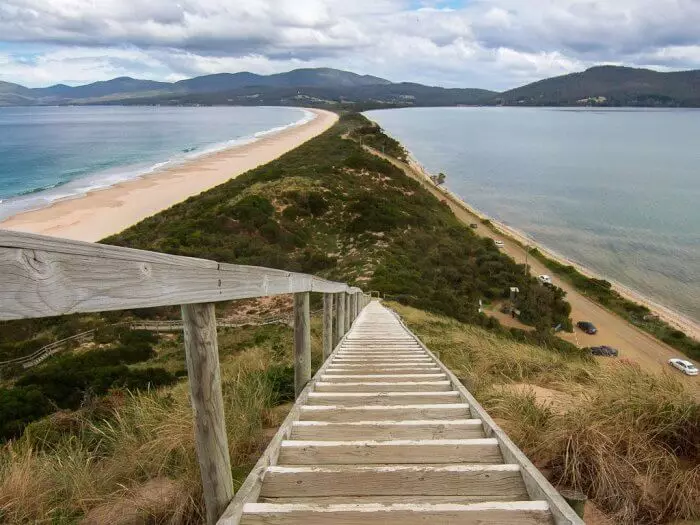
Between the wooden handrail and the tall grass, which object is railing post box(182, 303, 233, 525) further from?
the tall grass

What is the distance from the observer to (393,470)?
89.8 inches

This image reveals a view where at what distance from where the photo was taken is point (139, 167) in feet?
212

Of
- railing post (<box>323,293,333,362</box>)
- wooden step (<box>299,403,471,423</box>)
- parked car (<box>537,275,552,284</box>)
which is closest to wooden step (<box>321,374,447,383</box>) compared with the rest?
wooden step (<box>299,403,471,423</box>)

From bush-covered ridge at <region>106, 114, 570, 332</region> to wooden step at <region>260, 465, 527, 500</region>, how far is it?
727 inches

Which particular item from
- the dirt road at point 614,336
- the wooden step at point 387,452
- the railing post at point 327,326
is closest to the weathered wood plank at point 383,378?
the railing post at point 327,326

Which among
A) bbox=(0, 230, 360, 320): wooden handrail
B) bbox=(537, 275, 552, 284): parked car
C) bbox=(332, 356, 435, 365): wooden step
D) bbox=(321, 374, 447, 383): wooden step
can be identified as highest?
bbox=(0, 230, 360, 320): wooden handrail

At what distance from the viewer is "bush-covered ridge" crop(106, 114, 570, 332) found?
2533 cm

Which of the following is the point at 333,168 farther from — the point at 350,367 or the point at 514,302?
the point at 350,367

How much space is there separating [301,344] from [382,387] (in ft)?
2.49

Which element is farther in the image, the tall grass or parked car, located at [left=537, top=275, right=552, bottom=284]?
parked car, located at [left=537, top=275, right=552, bottom=284]

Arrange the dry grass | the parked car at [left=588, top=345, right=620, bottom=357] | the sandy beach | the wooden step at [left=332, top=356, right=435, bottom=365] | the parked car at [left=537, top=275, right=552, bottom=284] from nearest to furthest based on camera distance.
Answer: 1. the dry grass
2. the wooden step at [left=332, top=356, right=435, bottom=365]
3. the parked car at [left=588, top=345, right=620, bottom=357]
4. the parked car at [left=537, top=275, right=552, bottom=284]
5. the sandy beach

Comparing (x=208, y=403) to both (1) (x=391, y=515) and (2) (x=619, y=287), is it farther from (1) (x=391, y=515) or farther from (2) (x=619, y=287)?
(2) (x=619, y=287)

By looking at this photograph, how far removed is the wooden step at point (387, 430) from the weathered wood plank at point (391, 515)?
0.90m

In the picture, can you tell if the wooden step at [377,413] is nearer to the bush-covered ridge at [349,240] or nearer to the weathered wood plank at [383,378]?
the weathered wood plank at [383,378]
